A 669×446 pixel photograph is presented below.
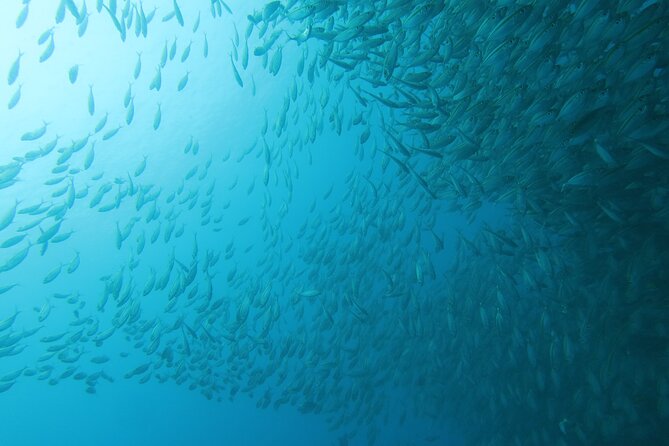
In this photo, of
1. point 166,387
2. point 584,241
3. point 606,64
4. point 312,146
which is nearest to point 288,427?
point 166,387

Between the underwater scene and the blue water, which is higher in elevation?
the blue water

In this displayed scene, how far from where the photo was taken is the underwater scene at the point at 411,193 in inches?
230

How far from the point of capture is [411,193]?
10.9 m

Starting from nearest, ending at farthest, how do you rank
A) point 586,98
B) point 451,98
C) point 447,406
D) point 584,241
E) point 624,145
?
point 586,98, point 624,145, point 451,98, point 584,241, point 447,406

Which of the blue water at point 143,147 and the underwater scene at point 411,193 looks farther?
the blue water at point 143,147

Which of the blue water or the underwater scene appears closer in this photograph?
the underwater scene

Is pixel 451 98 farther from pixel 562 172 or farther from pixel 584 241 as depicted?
pixel 584 241

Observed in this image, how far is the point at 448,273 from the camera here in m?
13.5

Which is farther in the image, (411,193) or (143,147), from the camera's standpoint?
(143,147)

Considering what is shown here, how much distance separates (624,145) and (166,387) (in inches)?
2761

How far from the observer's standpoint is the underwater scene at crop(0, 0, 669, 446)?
230 inches

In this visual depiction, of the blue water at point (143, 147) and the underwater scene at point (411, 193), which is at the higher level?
the blue water at point (143, 147)

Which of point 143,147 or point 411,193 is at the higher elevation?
point 143,147

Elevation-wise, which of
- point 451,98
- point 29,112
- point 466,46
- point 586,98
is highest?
point 29,112
